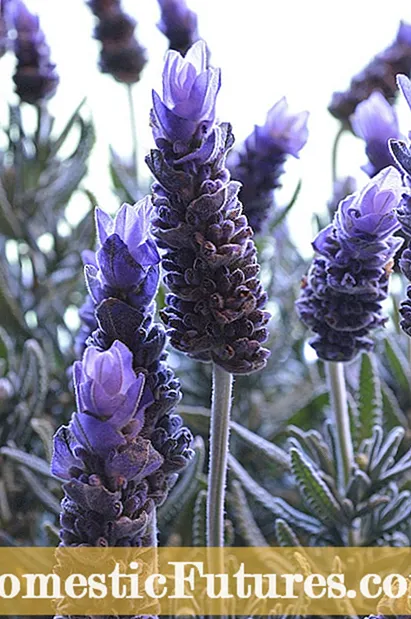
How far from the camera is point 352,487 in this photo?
69 centimetres

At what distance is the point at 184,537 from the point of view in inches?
31.3

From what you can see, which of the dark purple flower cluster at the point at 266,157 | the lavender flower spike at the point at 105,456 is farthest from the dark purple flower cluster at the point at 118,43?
the lavender flower spike at the point at 105,456

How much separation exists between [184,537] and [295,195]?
347 mm

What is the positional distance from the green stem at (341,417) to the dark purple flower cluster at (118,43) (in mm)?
524

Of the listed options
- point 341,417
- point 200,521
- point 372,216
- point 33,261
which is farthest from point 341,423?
point 33,261

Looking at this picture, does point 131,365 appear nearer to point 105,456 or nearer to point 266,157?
point 105,456

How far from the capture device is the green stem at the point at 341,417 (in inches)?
27.4

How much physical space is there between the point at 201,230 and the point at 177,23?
55cm

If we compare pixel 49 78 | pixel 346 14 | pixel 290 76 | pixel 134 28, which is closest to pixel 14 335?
pixel 49 78

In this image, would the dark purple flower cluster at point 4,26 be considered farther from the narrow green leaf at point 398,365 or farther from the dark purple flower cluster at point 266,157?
the narrow green leaf at point 398,365

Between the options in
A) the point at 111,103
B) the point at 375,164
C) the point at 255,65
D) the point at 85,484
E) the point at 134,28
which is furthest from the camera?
the point at 255,65

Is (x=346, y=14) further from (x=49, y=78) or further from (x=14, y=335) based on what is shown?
(x=14, y=335)

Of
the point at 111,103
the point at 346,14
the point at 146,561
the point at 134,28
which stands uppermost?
the point at 346,14

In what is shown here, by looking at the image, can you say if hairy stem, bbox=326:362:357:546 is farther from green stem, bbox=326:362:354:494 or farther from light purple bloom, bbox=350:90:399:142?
light purple bloom, bbox=350:90:399:142
